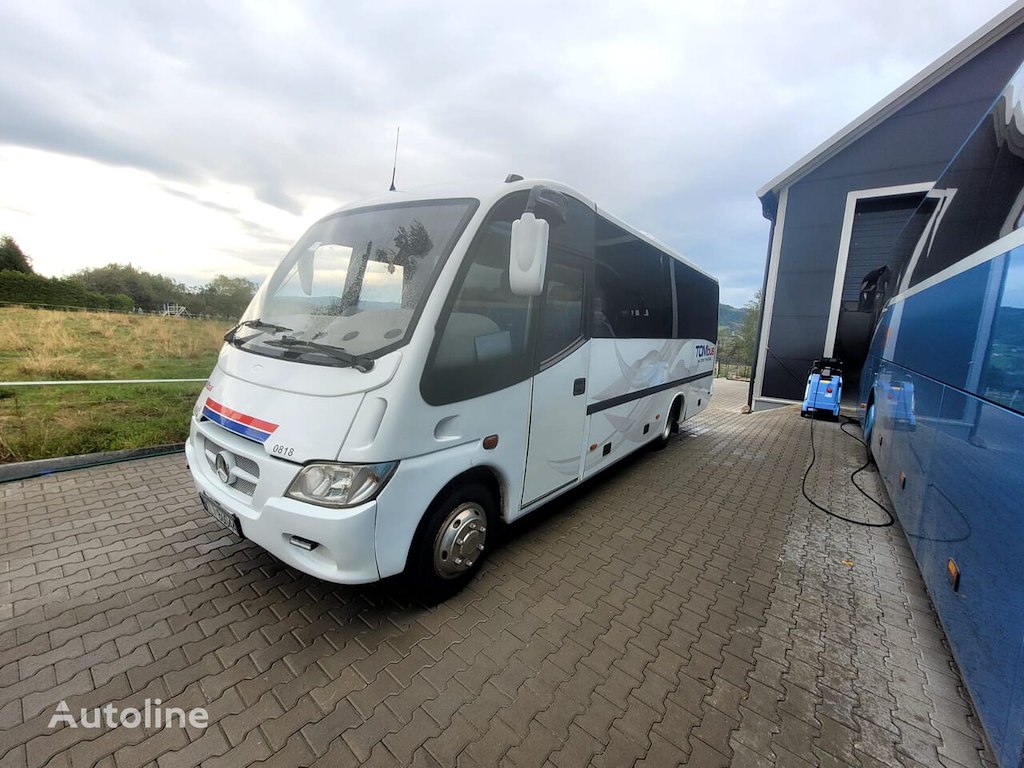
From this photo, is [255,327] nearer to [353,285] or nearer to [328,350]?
[353,285]

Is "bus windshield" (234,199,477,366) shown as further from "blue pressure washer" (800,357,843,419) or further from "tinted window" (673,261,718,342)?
"blue pressure washer" (800,357,843,419)

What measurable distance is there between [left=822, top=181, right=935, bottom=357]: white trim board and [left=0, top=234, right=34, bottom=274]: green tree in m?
14.9

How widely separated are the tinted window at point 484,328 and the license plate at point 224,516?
1333mm

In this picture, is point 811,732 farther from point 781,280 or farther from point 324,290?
point 781,280

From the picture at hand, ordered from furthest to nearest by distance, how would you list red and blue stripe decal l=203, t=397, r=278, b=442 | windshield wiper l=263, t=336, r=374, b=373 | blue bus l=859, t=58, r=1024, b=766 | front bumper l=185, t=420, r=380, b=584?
red and blue stripe decal l=203, t=397, r=278, b=442 → windshield wiper l=263, t=336, r=374, b=373 → front bumper l=185, t=420, r=380, b=584 → blue bus l=859, t=58, r=1024, b=766

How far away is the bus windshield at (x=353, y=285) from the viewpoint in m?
2.32


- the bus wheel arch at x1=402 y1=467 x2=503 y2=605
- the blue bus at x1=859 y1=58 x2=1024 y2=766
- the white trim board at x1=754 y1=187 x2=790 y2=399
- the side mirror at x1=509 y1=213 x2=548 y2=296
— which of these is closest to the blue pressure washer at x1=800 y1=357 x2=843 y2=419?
the white trim board at x1=754 y1=187 x2=790 y2=399

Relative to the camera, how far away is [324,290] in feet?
9.21

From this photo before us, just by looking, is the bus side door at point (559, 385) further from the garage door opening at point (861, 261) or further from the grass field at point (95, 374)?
the garage door opening at point (861, 261)

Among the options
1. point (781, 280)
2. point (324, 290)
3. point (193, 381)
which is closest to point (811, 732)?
point (324, 290)

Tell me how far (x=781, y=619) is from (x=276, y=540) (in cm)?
312

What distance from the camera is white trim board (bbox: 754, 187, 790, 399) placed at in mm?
10578

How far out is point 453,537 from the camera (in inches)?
100

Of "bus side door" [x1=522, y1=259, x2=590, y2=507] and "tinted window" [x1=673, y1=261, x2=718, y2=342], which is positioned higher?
"tinted window" [x1=673, y1=261, x2=718, y2=342]
